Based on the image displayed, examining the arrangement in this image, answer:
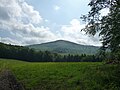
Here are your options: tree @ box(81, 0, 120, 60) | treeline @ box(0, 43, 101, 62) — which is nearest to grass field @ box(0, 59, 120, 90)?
tree @ box(81, 0, 120, 60)

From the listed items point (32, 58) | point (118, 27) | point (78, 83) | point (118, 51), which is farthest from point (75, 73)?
point (32, 58)

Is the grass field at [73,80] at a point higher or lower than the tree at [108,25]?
lower

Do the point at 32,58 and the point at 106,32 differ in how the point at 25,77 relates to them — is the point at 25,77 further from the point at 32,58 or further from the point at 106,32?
the point at 32,58

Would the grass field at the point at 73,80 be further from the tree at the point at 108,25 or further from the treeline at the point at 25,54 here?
the treeline at the point at 25,54

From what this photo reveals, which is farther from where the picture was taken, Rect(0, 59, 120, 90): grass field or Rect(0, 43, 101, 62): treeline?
Rect(0, 43, 101, 62): treeline

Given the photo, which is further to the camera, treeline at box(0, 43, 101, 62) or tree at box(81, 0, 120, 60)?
treeline at box(0, 43, 101, 62)

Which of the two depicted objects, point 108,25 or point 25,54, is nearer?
point 108,25

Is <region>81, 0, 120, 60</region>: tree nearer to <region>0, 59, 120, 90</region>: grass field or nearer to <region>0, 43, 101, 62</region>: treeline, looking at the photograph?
<region>0, 59, 120, 90</region>: grass field

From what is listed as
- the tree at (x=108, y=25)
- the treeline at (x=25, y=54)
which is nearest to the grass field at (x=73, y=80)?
the tree at (x=108, y=25)

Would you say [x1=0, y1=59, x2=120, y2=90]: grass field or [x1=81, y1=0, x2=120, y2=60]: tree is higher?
[x1=81, y1=0, x2=120, y2=60]: tree

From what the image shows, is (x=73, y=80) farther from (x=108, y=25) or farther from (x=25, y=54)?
(x=25, y=54)

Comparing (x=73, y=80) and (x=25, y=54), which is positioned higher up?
(x=25, y=54)

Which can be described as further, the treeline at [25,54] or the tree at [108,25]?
the treeline at [25,54]

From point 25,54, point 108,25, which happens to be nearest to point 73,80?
point 108,25
